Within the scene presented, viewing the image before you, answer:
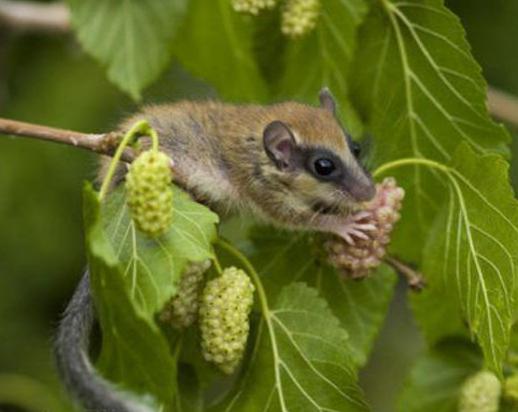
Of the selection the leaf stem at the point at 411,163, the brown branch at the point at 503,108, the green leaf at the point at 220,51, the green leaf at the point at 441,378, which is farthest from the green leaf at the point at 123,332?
the brown branch at the point at 503,108

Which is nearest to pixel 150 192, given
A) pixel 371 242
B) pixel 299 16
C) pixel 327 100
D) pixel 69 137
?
pixel 69 137

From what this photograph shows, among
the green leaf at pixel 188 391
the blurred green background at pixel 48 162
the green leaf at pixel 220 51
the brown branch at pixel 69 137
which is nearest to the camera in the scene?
the brown branch at pixel 69 137

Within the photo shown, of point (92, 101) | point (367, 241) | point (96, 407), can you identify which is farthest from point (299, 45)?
point (92, 101)

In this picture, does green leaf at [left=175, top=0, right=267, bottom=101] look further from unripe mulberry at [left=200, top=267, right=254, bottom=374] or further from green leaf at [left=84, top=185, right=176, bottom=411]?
green leaf at [left=84, top=185, right=176, bottom=411]

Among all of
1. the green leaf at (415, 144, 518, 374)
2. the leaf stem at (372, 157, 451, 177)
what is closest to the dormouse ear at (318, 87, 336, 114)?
the leaf stem at (372, 157, 451, 177)

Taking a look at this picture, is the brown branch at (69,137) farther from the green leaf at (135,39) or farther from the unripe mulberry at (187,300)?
the green leaf at (135,39)

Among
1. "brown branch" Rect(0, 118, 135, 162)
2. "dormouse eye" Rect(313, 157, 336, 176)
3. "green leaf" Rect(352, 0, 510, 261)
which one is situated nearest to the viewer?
"brown branch" Rect(0, 118, 135, 162)

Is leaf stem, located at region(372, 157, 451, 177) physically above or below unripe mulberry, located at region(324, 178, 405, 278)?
above
